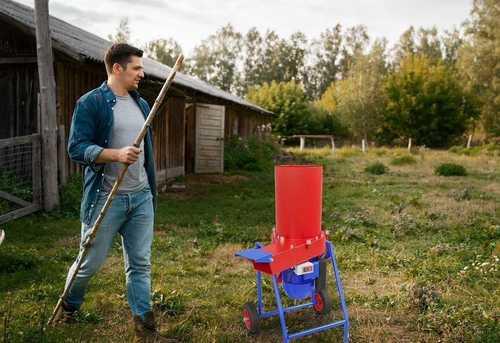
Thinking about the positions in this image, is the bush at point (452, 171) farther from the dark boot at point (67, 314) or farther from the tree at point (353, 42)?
the tree at point (353, 42)

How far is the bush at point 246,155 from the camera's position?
59.8 ft

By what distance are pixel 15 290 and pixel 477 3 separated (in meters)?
41.3

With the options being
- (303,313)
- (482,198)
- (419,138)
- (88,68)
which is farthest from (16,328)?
(419,138)

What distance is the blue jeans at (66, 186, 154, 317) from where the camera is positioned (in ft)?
11.3

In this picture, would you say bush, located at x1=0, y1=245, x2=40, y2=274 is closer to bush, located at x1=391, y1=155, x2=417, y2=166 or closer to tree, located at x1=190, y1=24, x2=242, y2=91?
bush, located at x1=391, y1=155, x2=417, y2=166

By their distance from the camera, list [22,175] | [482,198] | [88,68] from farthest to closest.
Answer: [482,198] → [88,68] → [22,175]

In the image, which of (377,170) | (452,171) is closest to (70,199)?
(377,170)

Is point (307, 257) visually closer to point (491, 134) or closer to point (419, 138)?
point (419, 138)

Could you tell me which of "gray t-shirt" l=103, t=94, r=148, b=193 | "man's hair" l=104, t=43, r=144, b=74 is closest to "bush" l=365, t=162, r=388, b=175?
"gray t-shirt" l=103, t=94, r=148, b=193

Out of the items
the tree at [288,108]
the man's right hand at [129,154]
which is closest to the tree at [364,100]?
the tree at [288,108]

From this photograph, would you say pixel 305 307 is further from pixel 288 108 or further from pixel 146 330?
pixel 288 108

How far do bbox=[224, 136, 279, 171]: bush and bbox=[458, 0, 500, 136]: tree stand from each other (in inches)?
847

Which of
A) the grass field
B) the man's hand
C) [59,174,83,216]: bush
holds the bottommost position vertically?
the grass field

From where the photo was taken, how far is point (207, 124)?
55.2 ft
